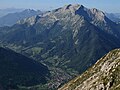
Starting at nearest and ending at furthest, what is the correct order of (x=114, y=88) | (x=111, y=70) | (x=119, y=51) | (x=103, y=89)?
(x=114, y=88) < (x=103, y=89) < (x=111, y=70) < (x=119, y=51)

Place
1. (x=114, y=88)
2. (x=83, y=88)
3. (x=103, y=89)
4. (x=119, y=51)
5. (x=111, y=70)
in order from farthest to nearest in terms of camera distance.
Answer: (x=119, y=51) < (x=83, y=88) < (x=111, y=70) < (x=103, y=89) < (x=114, y=88)

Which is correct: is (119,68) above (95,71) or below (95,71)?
above

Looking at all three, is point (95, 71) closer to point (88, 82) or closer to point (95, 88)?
point (88, 82)

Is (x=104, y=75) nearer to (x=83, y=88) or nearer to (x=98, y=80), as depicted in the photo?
(x=98, y=80)

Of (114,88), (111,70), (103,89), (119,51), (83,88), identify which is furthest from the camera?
(119,51)

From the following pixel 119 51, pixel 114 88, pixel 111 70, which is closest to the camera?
pixel 114 88

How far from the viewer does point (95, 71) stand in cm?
19975

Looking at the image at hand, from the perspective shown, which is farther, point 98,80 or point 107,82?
point 98,80

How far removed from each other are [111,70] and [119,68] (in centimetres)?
594

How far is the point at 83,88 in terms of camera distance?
600 feet

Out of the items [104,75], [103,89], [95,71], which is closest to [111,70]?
[104,75]

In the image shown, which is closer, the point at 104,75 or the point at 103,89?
the point at 103,89

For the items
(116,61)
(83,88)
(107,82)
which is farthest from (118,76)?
(83,88)

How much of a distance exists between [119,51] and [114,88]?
54.0 m
